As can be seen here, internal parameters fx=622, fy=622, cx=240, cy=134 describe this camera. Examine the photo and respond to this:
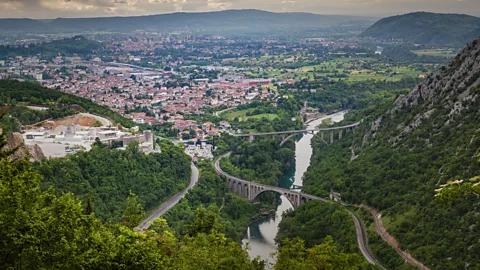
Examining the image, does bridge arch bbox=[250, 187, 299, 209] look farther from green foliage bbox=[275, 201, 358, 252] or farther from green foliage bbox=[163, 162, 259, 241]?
green foliage bbox=[275, 201, 358, 252]

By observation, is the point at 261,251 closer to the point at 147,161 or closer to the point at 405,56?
the point at 147,161

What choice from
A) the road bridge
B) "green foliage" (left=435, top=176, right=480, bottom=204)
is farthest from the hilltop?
"green foliage" (left=435, top=176, right=480, bottom=204)

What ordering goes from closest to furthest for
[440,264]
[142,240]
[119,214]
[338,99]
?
[142,240] → [440,264] → [119,214] → [338,99]

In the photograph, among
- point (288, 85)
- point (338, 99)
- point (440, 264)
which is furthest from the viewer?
point (288, 85)

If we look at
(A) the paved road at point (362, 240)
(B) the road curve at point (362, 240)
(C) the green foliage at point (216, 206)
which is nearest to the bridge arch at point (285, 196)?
(C) the green foliage at point (216, 206)

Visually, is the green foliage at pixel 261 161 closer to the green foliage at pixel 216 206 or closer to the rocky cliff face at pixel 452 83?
the green foliage at pixel 216 206

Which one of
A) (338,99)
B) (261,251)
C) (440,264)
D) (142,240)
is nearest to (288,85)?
(338,99)
